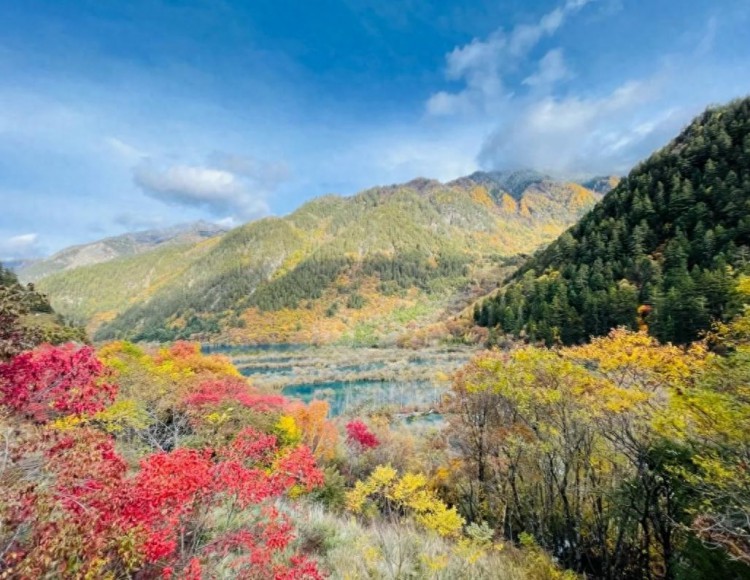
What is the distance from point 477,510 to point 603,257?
70.4 m

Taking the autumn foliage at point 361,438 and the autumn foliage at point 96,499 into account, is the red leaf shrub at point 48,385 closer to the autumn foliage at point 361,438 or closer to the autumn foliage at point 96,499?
the autumn foliage at point 96,499

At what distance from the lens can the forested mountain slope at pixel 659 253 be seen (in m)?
48.9

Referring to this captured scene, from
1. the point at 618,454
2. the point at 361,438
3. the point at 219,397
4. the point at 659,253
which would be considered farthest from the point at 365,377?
the point at 618,454

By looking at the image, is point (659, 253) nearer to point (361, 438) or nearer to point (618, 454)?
point (361, 438)

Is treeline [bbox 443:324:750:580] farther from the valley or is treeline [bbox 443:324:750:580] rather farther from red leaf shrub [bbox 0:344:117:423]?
the valley

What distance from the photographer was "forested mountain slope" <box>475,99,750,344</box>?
48.9 m

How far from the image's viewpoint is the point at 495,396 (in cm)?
1527

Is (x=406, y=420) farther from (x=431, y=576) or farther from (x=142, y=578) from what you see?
(x=142, y=578)

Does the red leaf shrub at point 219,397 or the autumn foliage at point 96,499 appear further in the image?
the red leaf shrub at point 219,397

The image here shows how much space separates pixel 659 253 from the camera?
64.9 meters

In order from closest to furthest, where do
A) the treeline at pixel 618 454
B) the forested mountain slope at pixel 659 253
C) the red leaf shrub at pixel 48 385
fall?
the red leaf shrub at pixel 48 385, the treeline at pixel 618 454, the forested mountain slope at pixel 659 253

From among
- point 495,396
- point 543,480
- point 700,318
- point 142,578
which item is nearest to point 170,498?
point 142,578

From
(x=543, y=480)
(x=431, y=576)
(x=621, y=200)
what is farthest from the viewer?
(x=621, y=200)

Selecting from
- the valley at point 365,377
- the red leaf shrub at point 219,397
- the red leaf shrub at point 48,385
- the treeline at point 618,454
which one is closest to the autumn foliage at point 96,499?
the red leaf shrub at point 48,385
